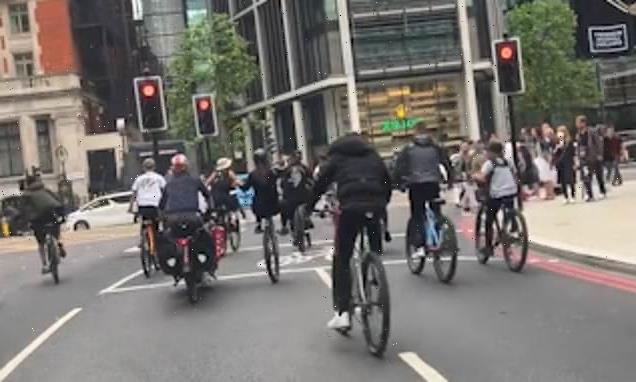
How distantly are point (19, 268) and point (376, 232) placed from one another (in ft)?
41.5

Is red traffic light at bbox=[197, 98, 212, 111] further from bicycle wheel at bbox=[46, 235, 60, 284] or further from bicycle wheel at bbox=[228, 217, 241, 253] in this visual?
bicycle wheel at bbox=[46, 235, 60, 284]

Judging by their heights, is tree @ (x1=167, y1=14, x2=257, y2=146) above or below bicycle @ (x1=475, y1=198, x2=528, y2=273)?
above

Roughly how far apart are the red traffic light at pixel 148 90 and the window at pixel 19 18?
3998 cm

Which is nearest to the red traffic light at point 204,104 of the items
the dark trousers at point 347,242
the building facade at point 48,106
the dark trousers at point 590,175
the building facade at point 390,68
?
the dark trousers at point 590,175

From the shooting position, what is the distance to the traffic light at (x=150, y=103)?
2078 centimetres

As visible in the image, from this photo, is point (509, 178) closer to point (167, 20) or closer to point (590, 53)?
point (590, 53)

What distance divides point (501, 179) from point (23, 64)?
167 feet

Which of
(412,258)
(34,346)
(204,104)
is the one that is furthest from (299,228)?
(204,104)

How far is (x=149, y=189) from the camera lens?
614 inches

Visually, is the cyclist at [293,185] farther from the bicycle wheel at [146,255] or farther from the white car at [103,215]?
the white car at [103,215]

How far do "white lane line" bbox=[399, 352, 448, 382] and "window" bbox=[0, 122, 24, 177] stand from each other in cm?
5165

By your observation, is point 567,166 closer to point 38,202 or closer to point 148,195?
point 148,195

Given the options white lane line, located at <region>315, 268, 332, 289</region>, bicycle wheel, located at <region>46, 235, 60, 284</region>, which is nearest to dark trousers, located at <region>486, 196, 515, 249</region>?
white lane line, located at <region>315, 268, 332, 289</region>

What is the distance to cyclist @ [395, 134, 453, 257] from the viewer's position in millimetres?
11539
